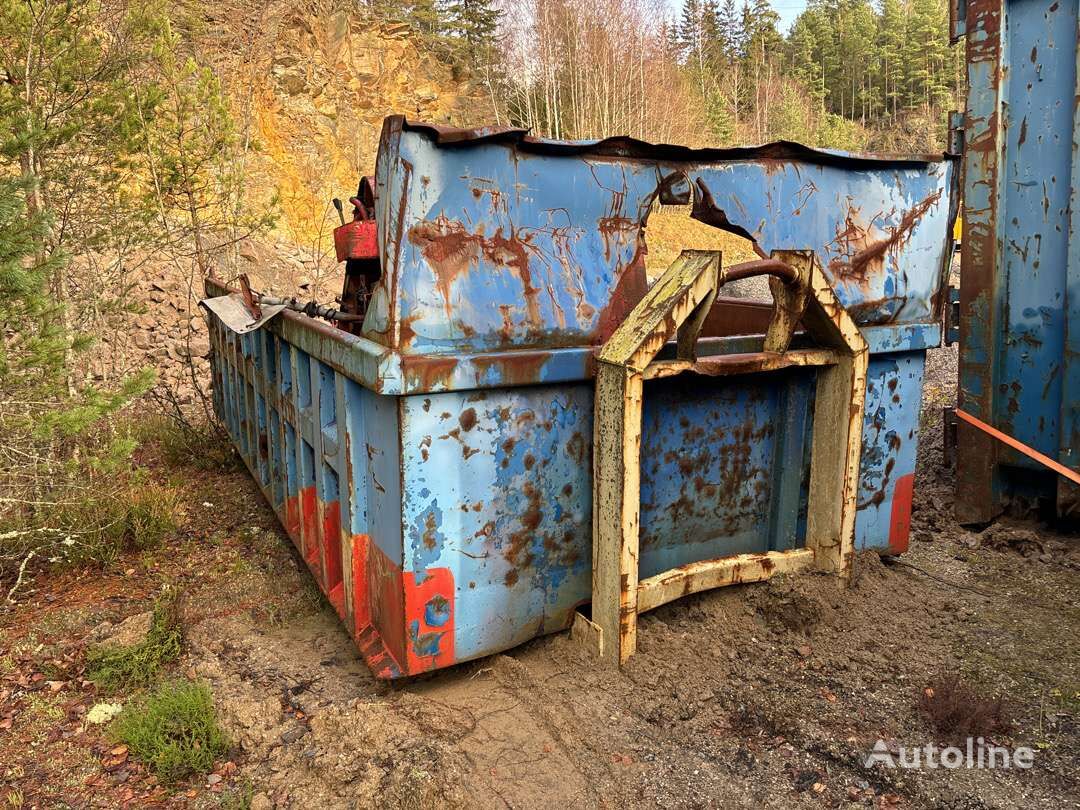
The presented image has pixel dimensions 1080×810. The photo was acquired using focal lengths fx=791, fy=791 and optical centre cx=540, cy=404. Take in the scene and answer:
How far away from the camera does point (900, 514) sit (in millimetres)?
3332

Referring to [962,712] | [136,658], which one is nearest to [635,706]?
[962,712]

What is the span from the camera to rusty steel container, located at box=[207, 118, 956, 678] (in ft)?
7.48

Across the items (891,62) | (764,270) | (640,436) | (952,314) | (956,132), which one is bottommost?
(640,436)

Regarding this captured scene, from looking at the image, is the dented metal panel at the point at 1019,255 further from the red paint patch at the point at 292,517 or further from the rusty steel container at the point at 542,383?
the red paint patch at the point at 292,517

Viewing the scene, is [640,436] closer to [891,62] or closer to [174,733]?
[174,733]

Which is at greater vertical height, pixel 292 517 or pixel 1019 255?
pixel 1019 255

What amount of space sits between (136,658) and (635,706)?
6.12ft

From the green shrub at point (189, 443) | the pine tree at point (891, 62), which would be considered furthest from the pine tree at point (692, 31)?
the green shrub at point (189, 443)

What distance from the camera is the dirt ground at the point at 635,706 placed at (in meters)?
2.04

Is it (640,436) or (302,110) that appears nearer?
(640,436)

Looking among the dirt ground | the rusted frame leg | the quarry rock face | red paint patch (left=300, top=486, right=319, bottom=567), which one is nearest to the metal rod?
the rusted frame leg

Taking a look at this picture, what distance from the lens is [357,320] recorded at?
3084 millimetres

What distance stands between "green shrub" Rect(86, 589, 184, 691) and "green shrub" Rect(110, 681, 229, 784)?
0.85ft

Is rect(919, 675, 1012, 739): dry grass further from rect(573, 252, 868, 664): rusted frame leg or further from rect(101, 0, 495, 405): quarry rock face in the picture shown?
rect(101, 0, 495, 405): quarry rock face
